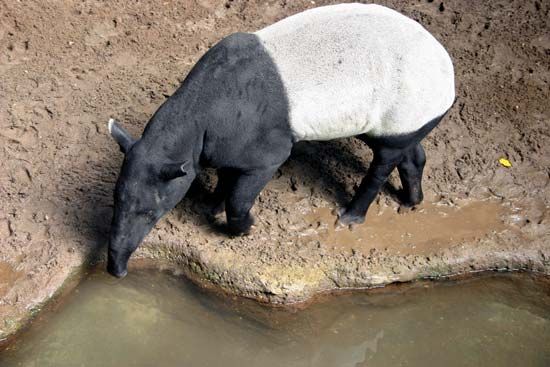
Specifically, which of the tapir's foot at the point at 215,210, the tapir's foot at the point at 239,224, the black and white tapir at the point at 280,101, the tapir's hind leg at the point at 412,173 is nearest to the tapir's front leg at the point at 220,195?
the tapir's foot at the point at 215,210

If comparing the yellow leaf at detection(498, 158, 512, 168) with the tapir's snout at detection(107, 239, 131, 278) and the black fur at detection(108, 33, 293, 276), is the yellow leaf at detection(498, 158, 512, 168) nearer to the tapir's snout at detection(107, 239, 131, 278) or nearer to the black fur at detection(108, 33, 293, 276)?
the black fur at detection(108, 33, 293, 276)

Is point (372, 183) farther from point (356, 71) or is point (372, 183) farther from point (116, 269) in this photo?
point (116, 269)

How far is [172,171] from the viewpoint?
161 inches

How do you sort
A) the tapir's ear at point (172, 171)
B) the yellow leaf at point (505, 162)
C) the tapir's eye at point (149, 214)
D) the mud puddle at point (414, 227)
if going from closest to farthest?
the tapir's ear at point (172, 171) → the tapir's eye at point (149, 214) → the mud puddle at point (414, 227) → the yellow leaf at point (505, 162)

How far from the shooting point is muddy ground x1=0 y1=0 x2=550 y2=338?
16.0 ft

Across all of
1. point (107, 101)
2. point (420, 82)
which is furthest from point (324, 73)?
point (107, 101)

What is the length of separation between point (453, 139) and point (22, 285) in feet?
11.7

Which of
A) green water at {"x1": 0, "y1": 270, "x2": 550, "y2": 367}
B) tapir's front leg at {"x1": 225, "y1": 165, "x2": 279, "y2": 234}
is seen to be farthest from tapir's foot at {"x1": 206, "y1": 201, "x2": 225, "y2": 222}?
green water at {"x1": 0, "y1": 270, "x2": 550, "y2": 367}

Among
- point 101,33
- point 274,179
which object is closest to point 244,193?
point 274,179

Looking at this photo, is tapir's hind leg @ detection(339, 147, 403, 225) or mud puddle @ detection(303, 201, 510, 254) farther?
mud puddle @ detection(303, 201, 510, 254)

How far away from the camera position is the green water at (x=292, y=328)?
4.52 meters

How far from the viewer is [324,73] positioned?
4.25 m

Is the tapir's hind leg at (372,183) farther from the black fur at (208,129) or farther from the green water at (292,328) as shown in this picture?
the black fur at (208,129)

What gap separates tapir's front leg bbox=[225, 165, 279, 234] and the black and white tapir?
A: 3 cm
